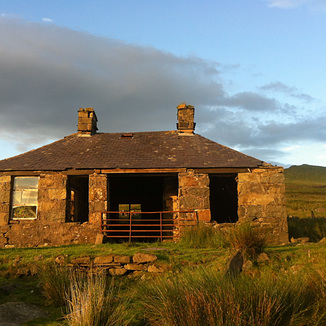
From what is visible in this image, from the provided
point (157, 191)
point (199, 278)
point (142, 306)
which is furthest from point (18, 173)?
point (199, 278)

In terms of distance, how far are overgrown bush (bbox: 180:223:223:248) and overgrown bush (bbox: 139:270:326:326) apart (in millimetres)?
5094

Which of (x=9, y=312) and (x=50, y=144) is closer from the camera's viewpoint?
(x=9, y=312)

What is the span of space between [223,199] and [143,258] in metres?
10.3

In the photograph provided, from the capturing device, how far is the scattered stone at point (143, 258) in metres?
8.01

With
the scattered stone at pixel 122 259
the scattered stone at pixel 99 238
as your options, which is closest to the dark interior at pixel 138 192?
the scattered stone at pixel 99 238

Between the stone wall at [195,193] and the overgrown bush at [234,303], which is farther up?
the stone wall at [195,193]

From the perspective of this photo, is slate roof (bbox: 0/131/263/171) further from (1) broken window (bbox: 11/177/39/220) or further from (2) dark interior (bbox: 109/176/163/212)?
(2) dark interior (bbox: 109/176/163/212)

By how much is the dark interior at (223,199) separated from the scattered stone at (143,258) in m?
9.02

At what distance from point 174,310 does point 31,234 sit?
1010 centimetres

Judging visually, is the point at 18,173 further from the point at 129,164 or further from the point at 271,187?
the point at 271,187

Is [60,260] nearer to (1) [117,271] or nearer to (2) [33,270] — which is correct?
(2) [33,270]

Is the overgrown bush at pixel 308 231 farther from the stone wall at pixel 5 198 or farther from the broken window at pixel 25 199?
the stone wall at pixel 5 198

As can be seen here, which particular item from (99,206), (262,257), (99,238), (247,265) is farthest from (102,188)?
(247,265)

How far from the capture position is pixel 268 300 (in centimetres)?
414
